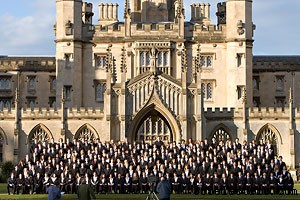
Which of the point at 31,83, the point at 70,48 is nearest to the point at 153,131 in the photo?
the point at 70,48

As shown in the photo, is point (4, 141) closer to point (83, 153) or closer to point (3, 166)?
point (3, 166)

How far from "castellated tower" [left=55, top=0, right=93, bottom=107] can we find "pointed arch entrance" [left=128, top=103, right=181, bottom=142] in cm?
834

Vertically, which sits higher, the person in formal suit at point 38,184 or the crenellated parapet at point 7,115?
the crenellated parapet at point 7,115

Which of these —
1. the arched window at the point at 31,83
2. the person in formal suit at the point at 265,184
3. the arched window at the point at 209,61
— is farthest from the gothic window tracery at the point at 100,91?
A: the person in formal suit at the point at 265,184

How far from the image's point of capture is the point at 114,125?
7381 cm

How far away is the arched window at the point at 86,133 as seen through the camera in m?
75.4

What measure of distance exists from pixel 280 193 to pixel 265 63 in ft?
127

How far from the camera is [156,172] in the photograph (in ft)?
177

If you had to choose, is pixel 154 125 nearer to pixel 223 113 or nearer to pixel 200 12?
pixel 223 113

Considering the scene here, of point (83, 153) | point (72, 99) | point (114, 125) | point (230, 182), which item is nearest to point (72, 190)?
point (83, 153)

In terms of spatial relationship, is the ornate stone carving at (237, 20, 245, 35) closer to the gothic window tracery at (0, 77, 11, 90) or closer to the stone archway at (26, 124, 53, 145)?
the stone archway at (26, 124, 53, 145)

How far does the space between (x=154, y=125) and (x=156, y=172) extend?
2331 cm

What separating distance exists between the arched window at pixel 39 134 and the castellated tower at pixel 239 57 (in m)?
16.5

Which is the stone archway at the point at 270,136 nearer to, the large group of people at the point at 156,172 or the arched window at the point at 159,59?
the arched window at the point at 159,59
